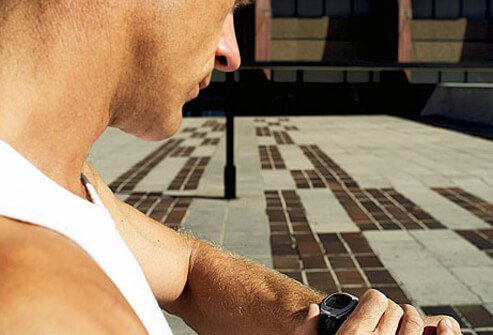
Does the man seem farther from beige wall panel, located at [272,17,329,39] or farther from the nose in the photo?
beige wall panel, located at [272,17,329,39]

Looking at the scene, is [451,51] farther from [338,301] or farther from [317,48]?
[338,301]

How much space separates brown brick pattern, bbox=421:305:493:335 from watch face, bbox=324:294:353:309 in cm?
302

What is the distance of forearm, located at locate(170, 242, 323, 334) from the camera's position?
1933 millimetres

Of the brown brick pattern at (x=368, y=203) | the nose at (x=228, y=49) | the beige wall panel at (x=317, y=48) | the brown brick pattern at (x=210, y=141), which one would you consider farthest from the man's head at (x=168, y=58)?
Result: the beige wall panel at (x=317, y=48)

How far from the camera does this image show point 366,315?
150cm

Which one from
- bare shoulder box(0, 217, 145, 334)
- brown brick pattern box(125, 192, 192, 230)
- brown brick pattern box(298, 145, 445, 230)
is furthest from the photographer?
brown brick pattern box(125, 192, 192, 230)

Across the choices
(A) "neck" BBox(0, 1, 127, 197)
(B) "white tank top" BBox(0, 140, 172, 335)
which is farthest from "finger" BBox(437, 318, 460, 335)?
(A) "neck" BBox(0, 1, 127, 197)

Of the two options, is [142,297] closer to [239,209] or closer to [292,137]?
[239,209]

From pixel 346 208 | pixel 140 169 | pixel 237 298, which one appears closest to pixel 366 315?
pixel 237 298

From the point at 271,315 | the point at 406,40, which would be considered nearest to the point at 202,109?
the point at 406,40

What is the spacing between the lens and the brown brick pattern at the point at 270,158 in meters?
12.4

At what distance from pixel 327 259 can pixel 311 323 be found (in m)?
4.36

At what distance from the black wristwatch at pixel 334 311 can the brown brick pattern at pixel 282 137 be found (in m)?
15.8

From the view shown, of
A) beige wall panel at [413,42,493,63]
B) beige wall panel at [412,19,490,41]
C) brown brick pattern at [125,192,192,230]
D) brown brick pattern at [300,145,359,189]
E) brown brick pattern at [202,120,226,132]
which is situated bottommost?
brown brick pattern at [202,120,226,132]
